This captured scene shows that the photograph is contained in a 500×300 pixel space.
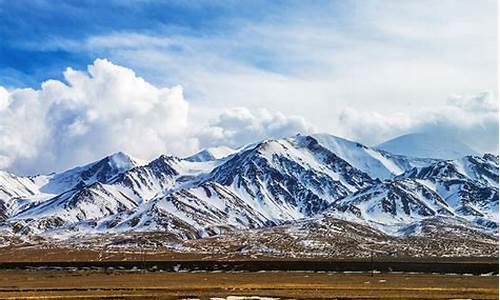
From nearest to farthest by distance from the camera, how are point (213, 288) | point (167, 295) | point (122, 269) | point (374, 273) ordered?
point (167, 295)
point (213, 288)
point (374, 273)
point (122, 269)

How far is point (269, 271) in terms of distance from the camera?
170 m

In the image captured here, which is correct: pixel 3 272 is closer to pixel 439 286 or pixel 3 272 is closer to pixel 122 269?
pixel 122 269

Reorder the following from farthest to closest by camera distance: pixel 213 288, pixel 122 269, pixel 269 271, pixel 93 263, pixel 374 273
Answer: pixel 93 263
pixel 122 269
pixel 269 271
pixel 374 273
pixel 213 288

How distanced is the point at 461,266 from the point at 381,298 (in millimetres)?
80392

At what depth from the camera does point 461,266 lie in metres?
161

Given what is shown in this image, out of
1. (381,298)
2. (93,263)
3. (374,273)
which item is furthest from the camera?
(93,263)

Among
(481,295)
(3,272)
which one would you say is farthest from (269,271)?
(481,295)

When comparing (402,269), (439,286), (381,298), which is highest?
(381,298)

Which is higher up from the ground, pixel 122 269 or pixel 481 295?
pixel 481 295

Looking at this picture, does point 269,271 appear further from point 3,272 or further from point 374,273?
point 3,272

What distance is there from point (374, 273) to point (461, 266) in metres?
20.6

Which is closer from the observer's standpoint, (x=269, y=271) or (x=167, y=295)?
(x=167, y=295)

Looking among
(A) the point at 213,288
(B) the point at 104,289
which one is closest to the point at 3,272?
(B) the point at 104,289

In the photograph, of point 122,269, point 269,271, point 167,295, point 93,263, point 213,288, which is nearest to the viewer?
point 167,295
